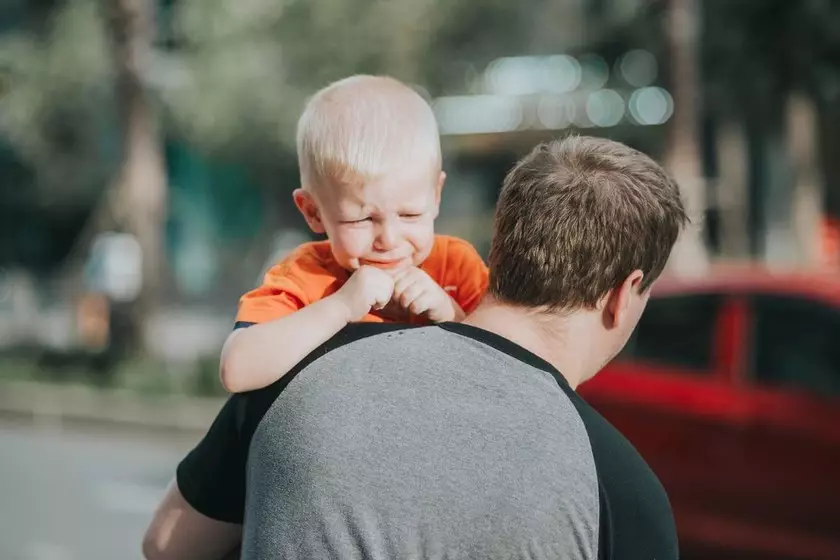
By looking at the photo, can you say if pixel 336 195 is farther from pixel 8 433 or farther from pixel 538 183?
pixel 8 433

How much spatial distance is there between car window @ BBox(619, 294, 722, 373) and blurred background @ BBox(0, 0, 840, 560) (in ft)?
0.04

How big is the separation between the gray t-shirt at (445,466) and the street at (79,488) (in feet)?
18.7

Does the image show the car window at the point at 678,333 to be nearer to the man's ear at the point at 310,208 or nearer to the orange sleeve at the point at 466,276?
the orange sleeve at the point at 466,276

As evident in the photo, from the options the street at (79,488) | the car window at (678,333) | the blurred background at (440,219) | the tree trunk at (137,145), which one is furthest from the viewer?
the tree trunk at (137,145)

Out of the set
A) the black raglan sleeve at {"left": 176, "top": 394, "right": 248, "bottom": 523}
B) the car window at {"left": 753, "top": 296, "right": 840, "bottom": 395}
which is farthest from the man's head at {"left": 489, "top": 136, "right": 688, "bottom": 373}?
the car window at {"left": 753, "top": 296, "right": 840, "bottom": 395}

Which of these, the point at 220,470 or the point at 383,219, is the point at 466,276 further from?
the point at 220,470

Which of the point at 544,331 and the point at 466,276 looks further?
the point at 466,276

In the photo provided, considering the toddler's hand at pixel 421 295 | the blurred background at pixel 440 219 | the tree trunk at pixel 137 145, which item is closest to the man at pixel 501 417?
the toddler's hand at pixel 421 295

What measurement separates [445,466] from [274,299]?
47 cm

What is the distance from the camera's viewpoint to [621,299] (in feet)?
5.40

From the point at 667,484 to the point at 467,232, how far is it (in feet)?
45.4

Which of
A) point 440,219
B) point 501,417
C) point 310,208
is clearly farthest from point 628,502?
point 440,219

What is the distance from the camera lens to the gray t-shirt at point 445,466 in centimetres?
146

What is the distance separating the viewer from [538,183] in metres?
1.61
